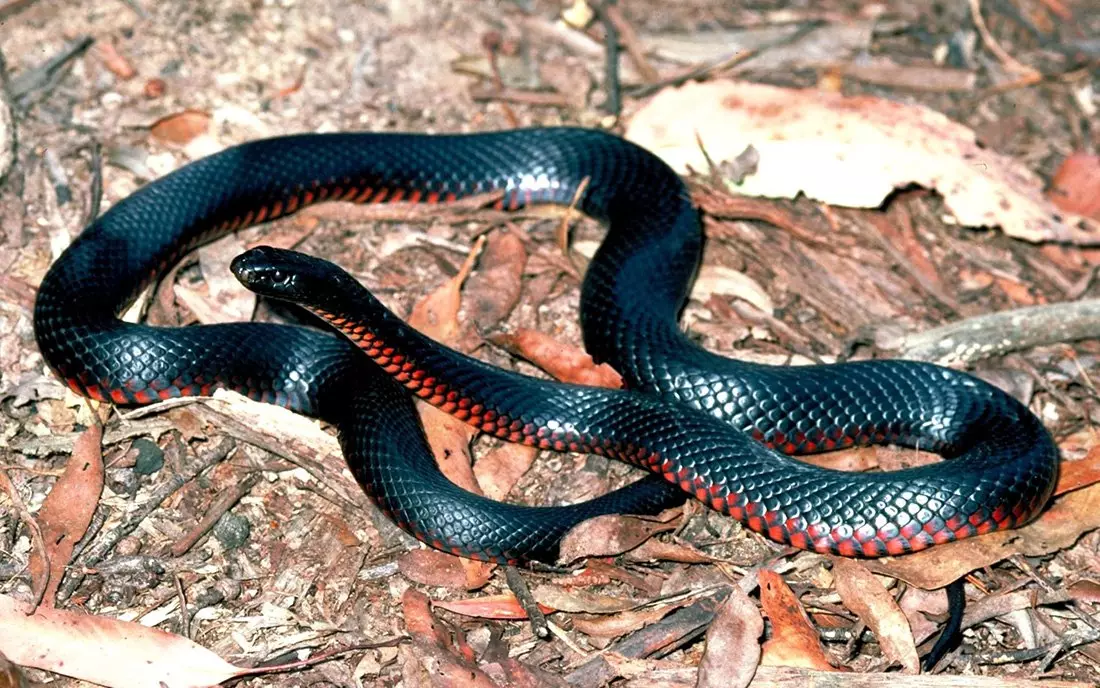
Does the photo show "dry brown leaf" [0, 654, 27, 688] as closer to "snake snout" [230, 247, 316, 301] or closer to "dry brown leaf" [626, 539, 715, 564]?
"snake snout" [230, 247, 316, 301]

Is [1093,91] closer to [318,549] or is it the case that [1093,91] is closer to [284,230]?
[284,230]

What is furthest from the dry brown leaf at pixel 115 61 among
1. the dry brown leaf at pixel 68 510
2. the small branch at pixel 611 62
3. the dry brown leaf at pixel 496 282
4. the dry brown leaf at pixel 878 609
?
the dry brown leaf at pixel 878 609

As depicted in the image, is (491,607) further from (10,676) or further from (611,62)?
(611,62)

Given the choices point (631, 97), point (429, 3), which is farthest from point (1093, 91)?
point (429, 3)

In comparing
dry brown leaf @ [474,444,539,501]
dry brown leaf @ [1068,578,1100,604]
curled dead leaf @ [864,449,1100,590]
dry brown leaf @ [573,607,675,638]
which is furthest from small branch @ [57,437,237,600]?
dry brown leaf @ [1068,578,1100,604]

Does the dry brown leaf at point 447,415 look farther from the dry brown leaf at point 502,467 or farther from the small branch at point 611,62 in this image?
the small branch at point 611,62

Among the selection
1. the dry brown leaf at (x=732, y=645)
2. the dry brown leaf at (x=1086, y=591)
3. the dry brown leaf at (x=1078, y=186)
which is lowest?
the dry brown leaf at (x=1086, y=591)
